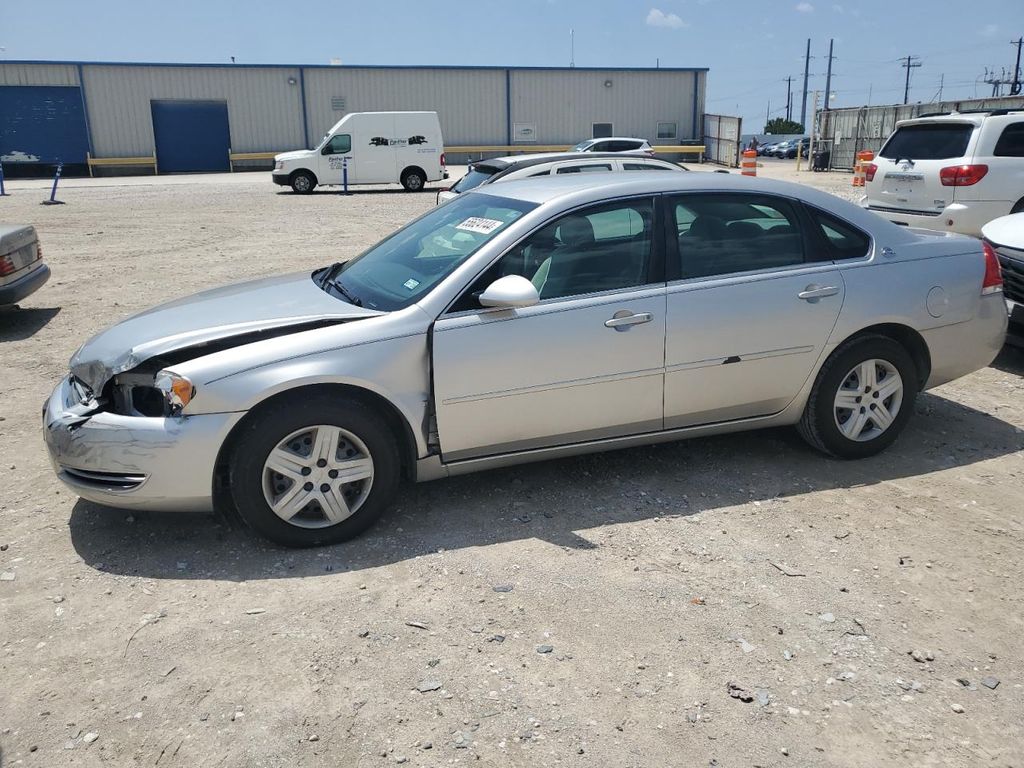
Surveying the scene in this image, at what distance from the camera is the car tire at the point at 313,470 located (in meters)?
3.78

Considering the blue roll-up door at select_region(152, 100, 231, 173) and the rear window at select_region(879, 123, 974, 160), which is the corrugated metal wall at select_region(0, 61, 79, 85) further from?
the rear window at select_region(879, 123, 974, 160)

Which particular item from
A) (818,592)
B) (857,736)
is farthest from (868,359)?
(857,736)

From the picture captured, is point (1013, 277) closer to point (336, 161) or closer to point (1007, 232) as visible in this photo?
point (1007, 232)

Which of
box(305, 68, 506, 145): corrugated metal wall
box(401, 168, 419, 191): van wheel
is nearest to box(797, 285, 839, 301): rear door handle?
box(401, 168, 419, 191): van wheel

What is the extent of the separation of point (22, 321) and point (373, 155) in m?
19.1

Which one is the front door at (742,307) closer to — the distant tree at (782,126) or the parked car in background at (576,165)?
the parked car in background at (576,165)

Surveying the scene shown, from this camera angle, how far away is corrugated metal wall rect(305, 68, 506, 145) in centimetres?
3994

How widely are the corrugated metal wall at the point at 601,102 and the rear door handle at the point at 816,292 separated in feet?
129

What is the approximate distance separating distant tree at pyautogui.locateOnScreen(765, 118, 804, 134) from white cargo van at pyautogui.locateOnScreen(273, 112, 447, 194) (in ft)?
226

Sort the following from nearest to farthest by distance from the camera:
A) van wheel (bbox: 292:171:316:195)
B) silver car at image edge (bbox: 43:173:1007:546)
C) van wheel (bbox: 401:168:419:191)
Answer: silver car at image edge (bbox: 43:173:1007:546) < van wheel (bbox: 292:171:316:195) < van wheel (bbox: 401:168:419:191)

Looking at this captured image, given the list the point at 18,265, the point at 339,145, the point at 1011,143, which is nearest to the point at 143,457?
the point at 18,265

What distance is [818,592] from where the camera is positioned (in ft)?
11.8

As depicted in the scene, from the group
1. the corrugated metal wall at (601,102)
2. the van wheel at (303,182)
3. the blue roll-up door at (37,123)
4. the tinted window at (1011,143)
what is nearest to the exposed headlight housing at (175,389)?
the tinted window at (1011,143)

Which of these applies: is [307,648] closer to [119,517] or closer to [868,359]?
[119,517]
